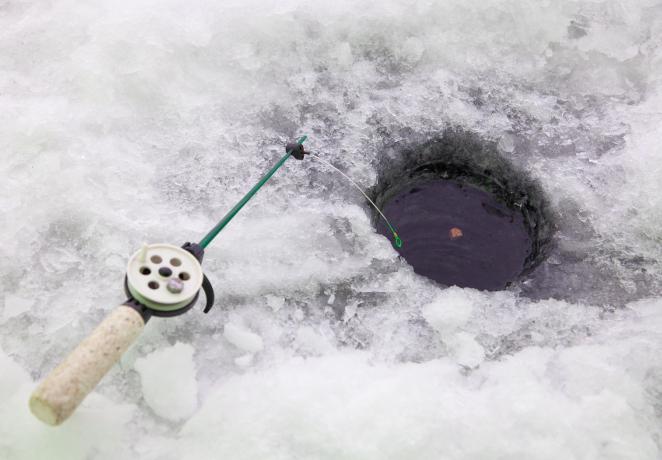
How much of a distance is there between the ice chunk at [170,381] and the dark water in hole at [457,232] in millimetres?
1102

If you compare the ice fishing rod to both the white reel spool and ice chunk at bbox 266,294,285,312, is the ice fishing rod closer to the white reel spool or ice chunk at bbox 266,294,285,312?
the white reel spool

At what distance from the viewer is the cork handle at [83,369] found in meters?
1.28

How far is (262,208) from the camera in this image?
2.23 metres

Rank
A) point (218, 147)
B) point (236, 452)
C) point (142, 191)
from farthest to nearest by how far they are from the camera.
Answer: point (218, 147) < point (142, 191) < point (236, 452)

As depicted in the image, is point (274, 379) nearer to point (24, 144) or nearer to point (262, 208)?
point (262, 208)

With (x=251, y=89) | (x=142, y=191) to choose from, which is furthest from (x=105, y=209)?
(x=251, y=89)

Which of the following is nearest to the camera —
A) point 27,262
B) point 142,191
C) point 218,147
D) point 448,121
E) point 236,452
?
point 236,452

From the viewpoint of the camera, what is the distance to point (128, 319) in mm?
1440

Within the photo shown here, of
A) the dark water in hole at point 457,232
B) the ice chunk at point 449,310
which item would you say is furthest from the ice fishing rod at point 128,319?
the dark water in hole at point 457,232

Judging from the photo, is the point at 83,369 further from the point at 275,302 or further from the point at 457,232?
the point at 457,232

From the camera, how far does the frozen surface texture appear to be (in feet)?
5.72

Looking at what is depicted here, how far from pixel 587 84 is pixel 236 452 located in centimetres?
223

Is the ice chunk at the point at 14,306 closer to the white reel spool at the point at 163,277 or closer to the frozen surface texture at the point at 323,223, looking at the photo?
the frozen surface texture at the point at 323,223

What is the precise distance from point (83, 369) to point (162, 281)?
0.92 ft
